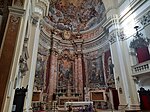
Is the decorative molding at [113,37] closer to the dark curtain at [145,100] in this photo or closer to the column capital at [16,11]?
the dark curtain at [145,100]

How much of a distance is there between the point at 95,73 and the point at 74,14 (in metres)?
7.62

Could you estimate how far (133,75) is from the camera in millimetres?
8086

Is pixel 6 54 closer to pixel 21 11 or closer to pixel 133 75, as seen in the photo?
pixel 21 11

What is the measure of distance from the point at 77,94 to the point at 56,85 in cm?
216

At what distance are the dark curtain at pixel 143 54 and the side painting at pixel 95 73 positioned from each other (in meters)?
4.60

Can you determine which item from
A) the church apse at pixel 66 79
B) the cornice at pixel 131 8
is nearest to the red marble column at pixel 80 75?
the church apse at pixel 66 79

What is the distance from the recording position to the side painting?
1222 cm

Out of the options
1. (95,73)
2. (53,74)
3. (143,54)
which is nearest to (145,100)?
(143,54)

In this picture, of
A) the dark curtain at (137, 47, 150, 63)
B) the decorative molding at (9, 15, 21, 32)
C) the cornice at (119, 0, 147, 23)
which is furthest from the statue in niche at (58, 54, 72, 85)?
Result: the decorative molding at (9, 15, 21, 32)

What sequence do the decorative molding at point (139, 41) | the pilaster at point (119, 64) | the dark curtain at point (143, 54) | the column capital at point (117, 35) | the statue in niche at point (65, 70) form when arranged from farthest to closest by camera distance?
the statue in niche at point (65, 70)
the column capital at point (117, 35)
the pilaster at point (119, 64)
the dark curtain at point (143, 54)
the decorative molding at point (139, 41)

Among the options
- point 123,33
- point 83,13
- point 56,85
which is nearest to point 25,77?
point 56,85

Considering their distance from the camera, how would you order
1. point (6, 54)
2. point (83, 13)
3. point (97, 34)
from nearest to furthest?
point (6, 54)
point (97, 34)
point (83, 13)

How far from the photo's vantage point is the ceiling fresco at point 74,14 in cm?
1463

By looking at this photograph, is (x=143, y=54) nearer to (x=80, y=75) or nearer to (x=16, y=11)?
(x=80, y=75)
